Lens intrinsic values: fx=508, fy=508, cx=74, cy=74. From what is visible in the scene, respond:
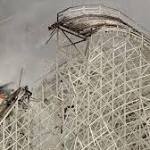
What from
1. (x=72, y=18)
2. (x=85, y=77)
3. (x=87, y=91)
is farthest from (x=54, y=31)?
(x=87, y=91)

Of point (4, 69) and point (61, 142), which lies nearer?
point (61, 142)

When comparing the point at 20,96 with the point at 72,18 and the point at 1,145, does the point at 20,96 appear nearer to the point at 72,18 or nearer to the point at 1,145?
the point at 1,145

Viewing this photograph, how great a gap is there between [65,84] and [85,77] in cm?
369

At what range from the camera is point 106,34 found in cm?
2556

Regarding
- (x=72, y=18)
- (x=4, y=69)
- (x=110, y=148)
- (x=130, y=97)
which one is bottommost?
(x=110, y=148)

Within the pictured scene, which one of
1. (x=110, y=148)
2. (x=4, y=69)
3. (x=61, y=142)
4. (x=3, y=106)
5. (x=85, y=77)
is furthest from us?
(x=4, y=69)

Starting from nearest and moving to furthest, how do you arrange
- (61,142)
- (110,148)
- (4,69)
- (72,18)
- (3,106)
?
(110,148) → (61,142) → (72,18) → (3,106) → (4,69)

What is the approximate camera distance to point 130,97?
2520 cm

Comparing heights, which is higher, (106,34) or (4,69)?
(4,69)

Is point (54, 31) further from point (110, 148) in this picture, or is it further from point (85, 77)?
point (110, 148)

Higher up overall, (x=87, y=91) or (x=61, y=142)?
(x=87, y=91)

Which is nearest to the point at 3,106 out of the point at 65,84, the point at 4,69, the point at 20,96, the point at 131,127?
the point at 20,96

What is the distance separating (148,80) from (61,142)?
5.97m

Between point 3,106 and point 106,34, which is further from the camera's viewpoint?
point 3,106
